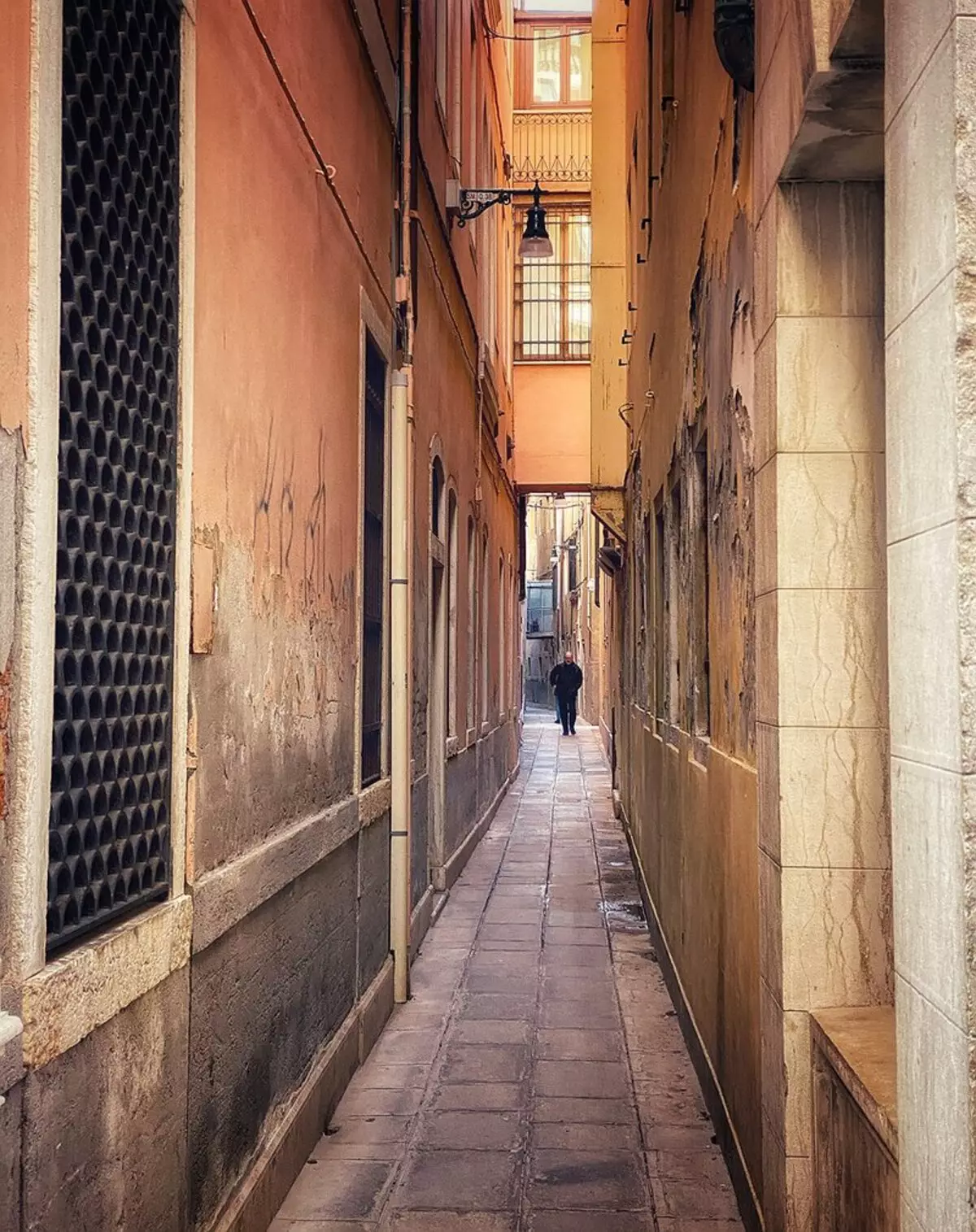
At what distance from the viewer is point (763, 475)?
3754 millimetres

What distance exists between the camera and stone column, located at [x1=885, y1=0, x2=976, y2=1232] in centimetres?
200

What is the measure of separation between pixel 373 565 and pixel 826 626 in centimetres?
369

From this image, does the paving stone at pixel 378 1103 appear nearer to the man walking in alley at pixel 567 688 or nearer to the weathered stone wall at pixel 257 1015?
the weathered stone wall at pixel 257 1015

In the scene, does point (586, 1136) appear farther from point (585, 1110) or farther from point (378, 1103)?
point (378, 1103)

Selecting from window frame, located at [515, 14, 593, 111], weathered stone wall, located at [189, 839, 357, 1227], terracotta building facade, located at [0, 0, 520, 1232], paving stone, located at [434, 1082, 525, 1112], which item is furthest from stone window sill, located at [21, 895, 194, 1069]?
window frame, located at [515, 14, 593, 111]

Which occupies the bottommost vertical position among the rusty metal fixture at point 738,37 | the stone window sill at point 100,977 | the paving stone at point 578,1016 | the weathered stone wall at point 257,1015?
the paving stone at point 578,1016

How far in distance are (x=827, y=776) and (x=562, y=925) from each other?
6.22 m

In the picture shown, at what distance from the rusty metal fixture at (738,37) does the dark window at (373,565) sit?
2858 mm

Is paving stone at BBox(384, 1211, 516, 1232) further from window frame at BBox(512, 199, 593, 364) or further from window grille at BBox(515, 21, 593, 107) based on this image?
window grille at BBox(515, 21, 593, 107)

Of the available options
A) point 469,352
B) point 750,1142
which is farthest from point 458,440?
point 750,1142

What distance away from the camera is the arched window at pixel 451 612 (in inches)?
442

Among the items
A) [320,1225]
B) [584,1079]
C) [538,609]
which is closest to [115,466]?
[320,1225]

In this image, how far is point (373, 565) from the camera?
6.80 metres

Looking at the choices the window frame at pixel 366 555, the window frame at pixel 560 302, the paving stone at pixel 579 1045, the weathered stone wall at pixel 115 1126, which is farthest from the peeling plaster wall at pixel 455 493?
the weathered stone wall at pixel 115 1126
